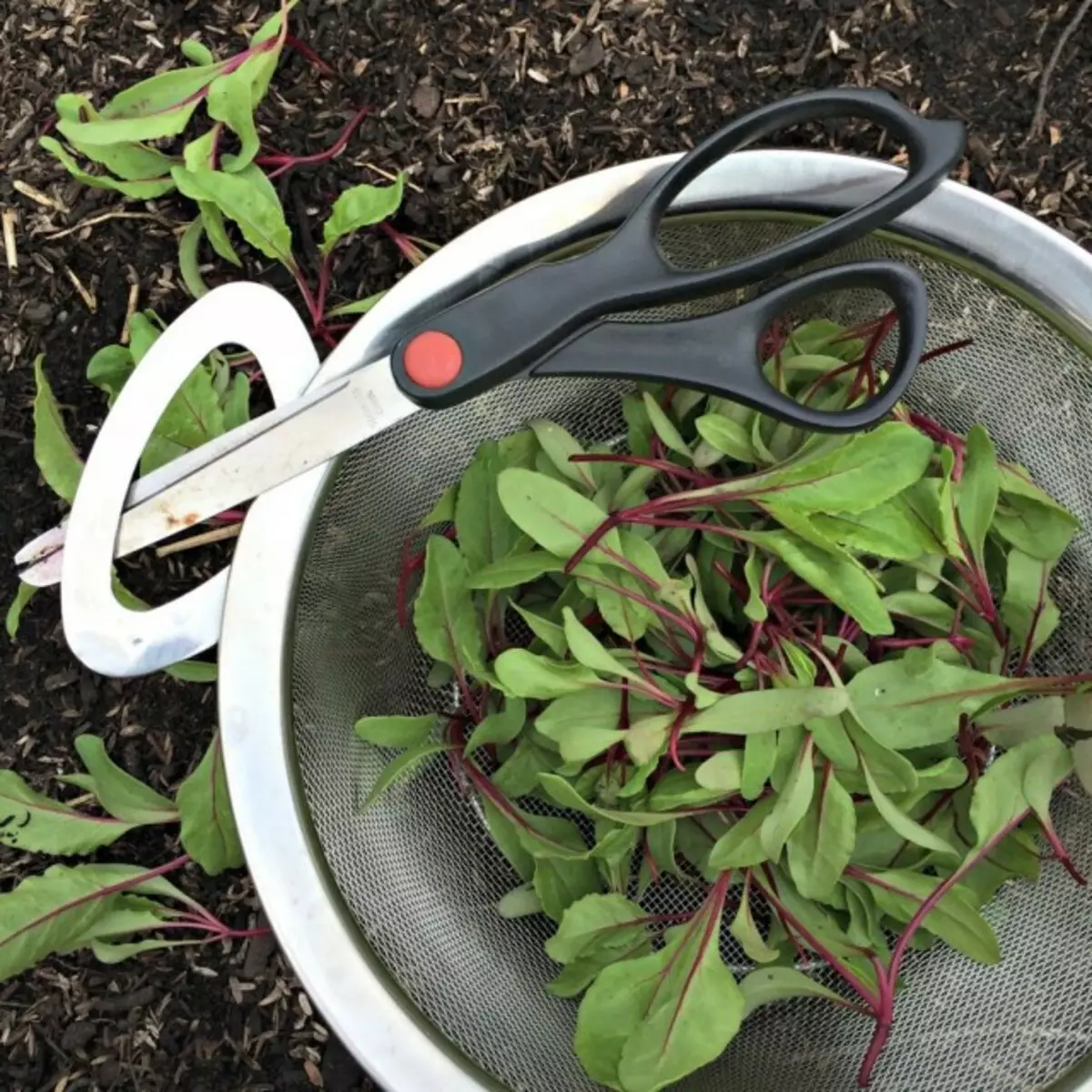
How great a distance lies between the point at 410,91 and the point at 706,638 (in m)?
0.48

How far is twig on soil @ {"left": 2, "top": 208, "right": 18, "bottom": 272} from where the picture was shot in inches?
36.4

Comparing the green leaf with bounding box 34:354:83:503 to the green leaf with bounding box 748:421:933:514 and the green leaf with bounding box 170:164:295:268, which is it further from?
the green leaf with bounding box 748:421:933:514

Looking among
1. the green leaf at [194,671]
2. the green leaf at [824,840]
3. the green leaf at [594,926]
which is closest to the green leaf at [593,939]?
the green leaf at [594,926]

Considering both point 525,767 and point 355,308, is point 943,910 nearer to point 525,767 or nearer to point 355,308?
point 525,767

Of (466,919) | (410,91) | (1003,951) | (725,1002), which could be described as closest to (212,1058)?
(466,919)

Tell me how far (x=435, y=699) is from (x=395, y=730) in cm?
13

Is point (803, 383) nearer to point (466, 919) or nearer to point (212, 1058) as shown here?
point (466, 919)

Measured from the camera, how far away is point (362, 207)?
2.72 feet

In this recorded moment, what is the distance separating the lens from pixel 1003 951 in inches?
29.1

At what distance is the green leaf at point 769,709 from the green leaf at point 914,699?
0.09 ft

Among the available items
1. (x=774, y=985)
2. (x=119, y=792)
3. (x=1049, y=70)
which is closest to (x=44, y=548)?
(x=119, y=792)

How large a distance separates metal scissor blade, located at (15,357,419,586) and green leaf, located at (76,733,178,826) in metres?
0.24

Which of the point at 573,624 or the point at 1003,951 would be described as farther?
the point at 1003,951

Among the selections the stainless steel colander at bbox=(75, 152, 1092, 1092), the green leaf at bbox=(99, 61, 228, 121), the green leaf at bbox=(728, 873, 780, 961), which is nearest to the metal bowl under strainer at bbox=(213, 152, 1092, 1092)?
the stainless steel colander at bbox=(75, 152, 1092, 1092)
